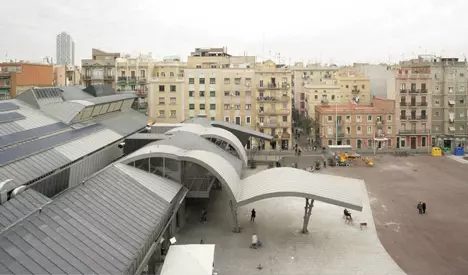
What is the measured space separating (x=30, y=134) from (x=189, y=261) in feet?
60.7

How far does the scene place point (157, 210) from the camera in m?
25.1

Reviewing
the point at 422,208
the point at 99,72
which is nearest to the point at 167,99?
the point at 99,72

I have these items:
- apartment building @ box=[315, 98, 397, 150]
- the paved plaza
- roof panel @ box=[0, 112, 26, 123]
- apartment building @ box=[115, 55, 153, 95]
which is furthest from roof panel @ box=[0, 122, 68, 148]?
apartment building @ box=[315, 98, 397, 150]

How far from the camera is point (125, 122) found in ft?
168

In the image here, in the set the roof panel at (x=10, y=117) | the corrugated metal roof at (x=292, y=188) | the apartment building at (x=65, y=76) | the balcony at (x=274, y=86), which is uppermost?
the apartment building at (x=65, y=76)

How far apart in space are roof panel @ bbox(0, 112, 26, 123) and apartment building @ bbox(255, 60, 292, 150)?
41.7m

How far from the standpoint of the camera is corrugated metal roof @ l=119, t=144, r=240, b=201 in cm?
3094

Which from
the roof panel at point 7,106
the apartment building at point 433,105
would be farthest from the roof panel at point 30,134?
the apartment building at point 433,105

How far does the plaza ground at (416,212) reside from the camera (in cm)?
2745

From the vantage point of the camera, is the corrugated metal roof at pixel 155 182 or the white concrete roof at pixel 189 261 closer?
the white concrete roof at pixel 189 261

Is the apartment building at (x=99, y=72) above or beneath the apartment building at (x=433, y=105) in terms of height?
above

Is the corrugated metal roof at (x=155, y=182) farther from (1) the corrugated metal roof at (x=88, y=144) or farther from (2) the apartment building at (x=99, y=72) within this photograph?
(2) the apartment building at (x=99, y=72)

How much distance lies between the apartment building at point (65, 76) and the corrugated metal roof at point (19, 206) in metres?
77.8

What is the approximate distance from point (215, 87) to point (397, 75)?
3038 cm
